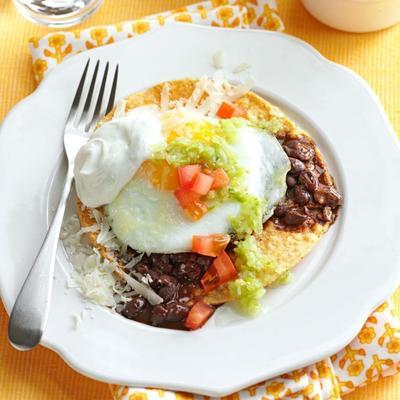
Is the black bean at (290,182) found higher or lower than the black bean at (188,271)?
higher

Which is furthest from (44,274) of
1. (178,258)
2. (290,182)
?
(290,182)

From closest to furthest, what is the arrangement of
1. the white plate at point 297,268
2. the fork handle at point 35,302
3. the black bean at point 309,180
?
the fork handle at point 35,302 < the white plate at point 297,268 < the black bean at point 309,180

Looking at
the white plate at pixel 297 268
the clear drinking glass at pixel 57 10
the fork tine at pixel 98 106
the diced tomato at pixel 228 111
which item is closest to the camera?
the white plate at pixel 297 268

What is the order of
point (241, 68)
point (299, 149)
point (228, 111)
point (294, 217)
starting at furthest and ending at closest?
point (241, 68) < point (228, 111) < point (299, 149) < point (294, 217)

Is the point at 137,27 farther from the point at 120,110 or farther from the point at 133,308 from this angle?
the point at 133,308

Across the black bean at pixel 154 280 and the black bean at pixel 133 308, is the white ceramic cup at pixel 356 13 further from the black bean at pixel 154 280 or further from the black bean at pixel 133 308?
the black bean at pixel 133 308

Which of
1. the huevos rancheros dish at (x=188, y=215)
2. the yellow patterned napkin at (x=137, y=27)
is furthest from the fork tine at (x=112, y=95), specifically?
the yellow patterned napkin at (x=137, y=27)

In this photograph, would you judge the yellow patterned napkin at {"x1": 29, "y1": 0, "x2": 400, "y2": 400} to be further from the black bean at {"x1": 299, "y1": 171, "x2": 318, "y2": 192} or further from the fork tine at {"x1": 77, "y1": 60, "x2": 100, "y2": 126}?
the fork tine at {"x1": 77, "y1": 60, "x2": 100, "y2": 126}
